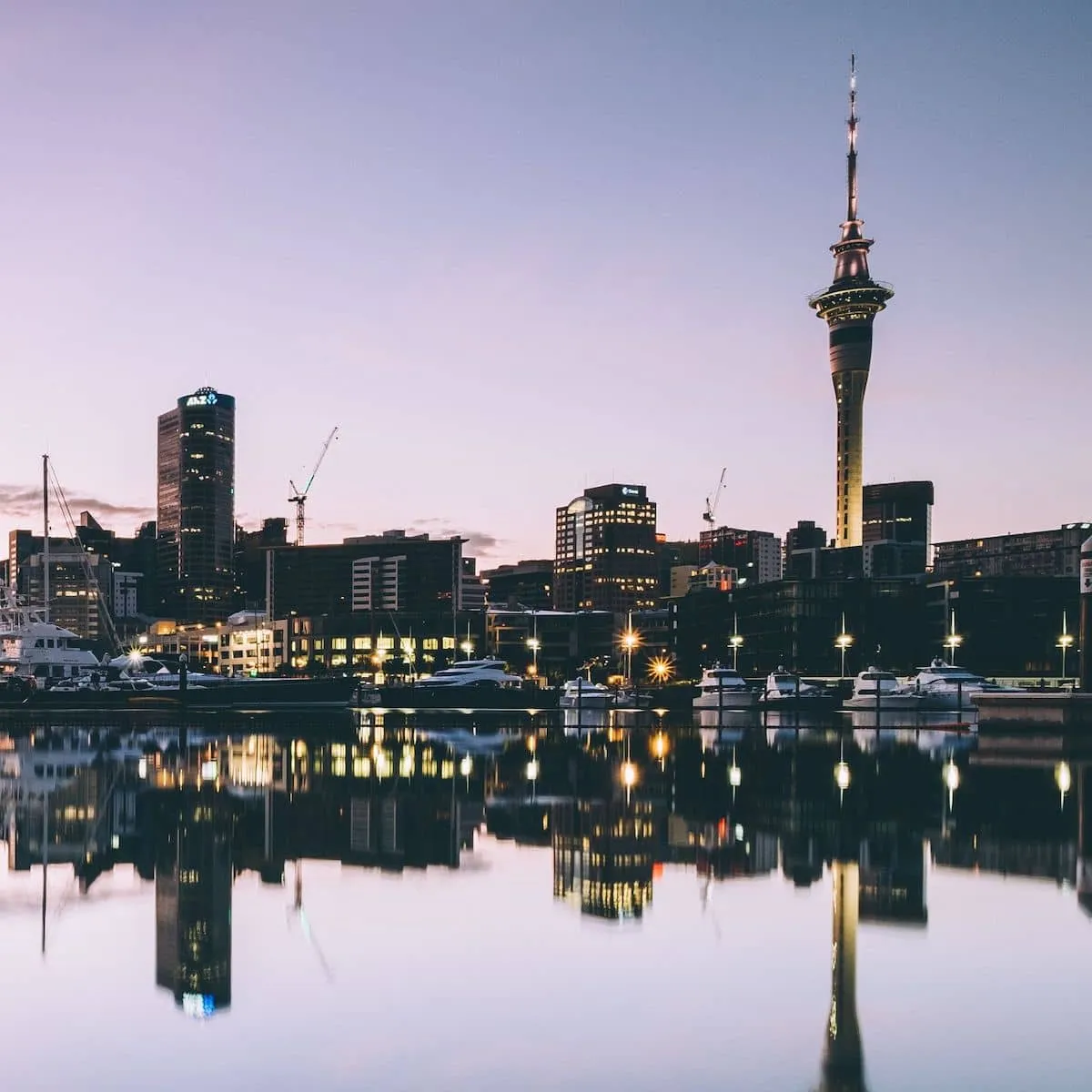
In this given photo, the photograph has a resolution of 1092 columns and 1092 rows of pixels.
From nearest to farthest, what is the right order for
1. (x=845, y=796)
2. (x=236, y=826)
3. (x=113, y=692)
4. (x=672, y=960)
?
1. (x=672, y=960)
2. (x=236, y=826)
3. (x=845, y=796)
4. (x=113, y=692)

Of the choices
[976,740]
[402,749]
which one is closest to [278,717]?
[402,749]

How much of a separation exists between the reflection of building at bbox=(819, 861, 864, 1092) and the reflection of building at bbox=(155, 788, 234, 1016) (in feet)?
26.7

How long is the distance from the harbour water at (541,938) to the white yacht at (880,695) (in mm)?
81998

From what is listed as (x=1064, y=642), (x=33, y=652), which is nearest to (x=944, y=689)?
(x=1064, y=642)

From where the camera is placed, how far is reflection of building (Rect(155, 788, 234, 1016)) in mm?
17344

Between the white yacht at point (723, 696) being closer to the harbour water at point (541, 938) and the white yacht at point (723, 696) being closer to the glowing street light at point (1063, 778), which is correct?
the glowing street light at point (1063, 778)

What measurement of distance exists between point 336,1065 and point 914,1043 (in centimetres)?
708

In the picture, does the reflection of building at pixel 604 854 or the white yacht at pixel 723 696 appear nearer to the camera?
the reflection of building at pixel 604 854

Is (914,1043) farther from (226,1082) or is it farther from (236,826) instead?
(236,826)

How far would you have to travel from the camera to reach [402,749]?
67.6 meters

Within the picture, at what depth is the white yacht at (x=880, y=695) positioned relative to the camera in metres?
123

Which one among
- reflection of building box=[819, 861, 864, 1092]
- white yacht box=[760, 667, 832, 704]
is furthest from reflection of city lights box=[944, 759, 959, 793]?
white yacht box=[760, 667, 832, 704]

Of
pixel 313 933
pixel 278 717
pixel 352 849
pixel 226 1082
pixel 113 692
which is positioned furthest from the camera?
pixel 113 692

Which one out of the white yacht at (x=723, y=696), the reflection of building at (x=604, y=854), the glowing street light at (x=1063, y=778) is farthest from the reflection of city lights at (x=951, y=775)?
the white yacht at (x=723, y=696)
